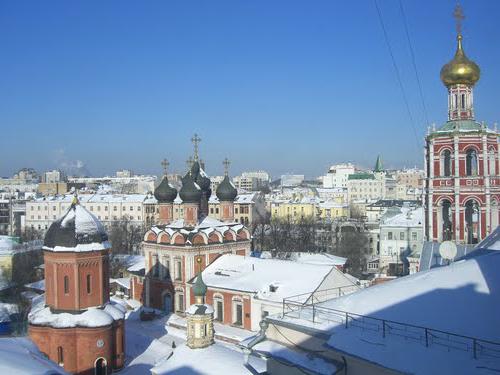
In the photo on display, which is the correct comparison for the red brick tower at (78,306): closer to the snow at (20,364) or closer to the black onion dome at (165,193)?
the snow at (20,364)

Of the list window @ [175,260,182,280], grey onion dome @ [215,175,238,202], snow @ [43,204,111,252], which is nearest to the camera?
snow @ [43,204,111,252]

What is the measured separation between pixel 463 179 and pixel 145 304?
18.8 m

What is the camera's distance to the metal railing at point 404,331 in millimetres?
7898

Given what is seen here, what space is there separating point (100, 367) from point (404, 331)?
45.9 feet

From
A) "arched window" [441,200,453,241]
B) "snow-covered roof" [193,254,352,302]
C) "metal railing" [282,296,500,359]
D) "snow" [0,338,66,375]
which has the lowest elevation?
"snow-covered roof" [193,254,352,302]

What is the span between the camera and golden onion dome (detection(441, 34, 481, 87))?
814 inches

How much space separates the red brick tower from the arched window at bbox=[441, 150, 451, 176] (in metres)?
13.5

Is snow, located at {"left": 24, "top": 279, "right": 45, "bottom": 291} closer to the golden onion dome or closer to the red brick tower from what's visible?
the red brick tower

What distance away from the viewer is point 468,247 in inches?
763

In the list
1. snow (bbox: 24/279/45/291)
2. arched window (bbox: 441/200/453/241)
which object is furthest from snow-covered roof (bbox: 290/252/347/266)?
snow (bbox: 24/279/45/291)

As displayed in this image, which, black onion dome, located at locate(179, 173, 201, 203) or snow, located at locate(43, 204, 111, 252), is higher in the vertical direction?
black onion dome, located at locate(179, 173, 201, 203)

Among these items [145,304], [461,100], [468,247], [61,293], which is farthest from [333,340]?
[145,304]

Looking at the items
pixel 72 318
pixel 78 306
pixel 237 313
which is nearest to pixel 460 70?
pixel 237 313

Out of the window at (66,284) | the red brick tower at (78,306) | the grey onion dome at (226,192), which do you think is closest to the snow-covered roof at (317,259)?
the grey onion dome at (226,192)
